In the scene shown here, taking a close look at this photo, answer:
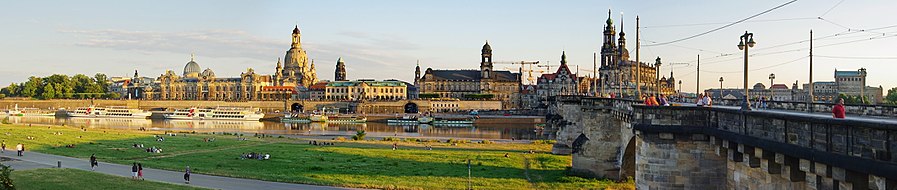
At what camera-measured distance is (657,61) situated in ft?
127

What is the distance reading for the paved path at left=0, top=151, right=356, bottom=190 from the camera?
31.2 meters

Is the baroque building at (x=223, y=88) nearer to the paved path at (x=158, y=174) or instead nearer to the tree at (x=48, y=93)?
the tree at (x=48, y=93)

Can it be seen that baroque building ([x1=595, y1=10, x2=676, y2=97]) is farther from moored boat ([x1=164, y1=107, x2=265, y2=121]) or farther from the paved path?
the paved path

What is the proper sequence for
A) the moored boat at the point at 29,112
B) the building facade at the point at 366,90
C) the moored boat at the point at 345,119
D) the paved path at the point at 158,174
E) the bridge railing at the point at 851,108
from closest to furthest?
the bridge railing at the point at 851,108 → the paved path at the point at 158,174 → the moored boat at the point at 345,119 → the moored boat at the point at 29,112 → the building facade at the point at 366,90

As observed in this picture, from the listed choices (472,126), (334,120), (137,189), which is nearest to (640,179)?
(137,189)

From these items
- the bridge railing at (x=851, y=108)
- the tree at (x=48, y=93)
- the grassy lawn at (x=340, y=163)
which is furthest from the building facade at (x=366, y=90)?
the bridge railing at (x=851, y=108)

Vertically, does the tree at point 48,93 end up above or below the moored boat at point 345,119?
above

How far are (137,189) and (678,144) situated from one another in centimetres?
2045

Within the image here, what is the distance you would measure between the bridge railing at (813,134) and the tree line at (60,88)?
17834 cm

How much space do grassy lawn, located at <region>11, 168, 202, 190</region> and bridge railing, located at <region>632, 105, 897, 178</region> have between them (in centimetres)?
2068

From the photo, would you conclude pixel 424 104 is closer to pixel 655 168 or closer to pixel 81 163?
pixel 81 163

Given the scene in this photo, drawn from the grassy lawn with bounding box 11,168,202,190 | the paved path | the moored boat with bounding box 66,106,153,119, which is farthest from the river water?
the grassy lawn with bounding box 11,168,202,190

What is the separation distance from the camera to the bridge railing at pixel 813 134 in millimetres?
9055

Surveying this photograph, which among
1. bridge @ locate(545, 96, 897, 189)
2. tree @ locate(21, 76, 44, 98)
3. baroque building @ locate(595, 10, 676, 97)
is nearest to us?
bridge @ locate(545, 96, 897, 189)
